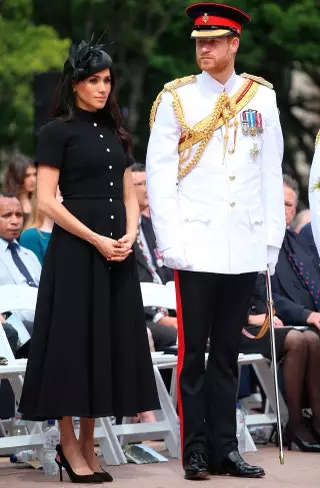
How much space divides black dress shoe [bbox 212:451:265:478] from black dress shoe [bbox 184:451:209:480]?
13cm

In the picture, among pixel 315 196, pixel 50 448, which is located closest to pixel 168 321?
pixel 50 448

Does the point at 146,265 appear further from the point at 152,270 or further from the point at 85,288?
the point at 85,288

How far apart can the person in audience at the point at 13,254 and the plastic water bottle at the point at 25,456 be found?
129cm

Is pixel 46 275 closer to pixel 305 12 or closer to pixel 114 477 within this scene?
pixel 114 477

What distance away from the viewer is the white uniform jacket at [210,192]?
7785 millimetres

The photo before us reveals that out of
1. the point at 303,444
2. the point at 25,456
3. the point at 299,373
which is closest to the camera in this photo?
the point at 25,456

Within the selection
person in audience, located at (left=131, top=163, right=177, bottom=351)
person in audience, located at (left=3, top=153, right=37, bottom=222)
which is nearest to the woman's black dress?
person in audience, located at (left=131, top=163, right=177, bottom=351)

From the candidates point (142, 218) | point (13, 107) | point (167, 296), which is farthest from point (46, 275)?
point (13, 107)

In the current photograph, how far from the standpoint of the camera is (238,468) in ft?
25.8

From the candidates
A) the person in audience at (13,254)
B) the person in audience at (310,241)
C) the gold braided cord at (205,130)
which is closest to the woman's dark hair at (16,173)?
the person in audience at (13,254)

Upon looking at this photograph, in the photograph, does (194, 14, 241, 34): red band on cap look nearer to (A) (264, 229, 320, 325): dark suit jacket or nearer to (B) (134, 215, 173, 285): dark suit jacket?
(A) (264, 229, 320, 325): dark suit jacket

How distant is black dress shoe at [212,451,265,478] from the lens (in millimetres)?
7867

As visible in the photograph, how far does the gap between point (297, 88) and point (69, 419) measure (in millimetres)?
18233

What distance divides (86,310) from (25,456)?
4.86ft
